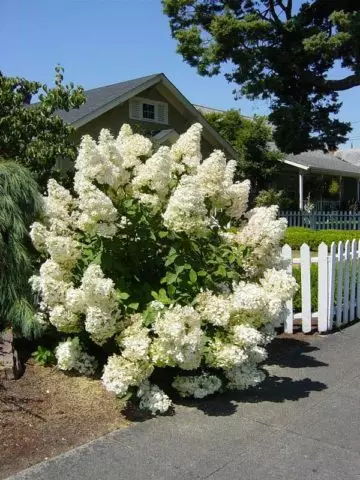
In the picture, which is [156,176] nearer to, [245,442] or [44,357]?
[44,357]

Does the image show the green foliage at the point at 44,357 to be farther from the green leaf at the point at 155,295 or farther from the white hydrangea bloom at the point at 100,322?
the green leaf at the point at 155,295

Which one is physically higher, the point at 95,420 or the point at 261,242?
the point at 261,242

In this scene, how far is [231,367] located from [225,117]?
24.9 meters

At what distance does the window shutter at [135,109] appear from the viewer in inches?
702

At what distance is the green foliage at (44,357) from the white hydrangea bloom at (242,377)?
5.17ft

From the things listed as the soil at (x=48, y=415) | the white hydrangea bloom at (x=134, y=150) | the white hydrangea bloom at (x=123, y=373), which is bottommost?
the soil at (x=48, y=415)

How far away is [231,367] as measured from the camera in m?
4.01

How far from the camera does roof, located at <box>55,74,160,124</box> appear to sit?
587 inches

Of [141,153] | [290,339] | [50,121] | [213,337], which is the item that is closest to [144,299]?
[213,337]

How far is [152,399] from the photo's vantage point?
3.90 meters

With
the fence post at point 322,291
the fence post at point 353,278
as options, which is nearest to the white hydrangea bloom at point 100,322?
the fence post at point 322,291

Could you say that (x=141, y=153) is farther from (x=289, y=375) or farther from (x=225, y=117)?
(x=225, y=117)

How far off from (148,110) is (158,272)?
1475cm

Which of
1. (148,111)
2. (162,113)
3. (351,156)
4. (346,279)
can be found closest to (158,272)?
(346,279)
